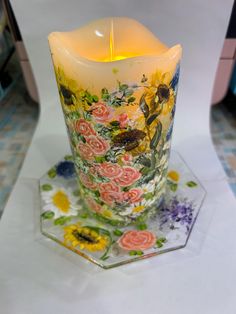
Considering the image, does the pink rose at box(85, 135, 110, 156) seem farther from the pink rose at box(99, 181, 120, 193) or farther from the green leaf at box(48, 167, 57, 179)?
the green leaf at box(48, 167, 57, 179)

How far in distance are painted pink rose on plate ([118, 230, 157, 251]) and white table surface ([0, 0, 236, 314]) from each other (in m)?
0.02

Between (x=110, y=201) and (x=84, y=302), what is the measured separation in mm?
119

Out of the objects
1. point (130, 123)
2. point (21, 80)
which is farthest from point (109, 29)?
point (21, 80)

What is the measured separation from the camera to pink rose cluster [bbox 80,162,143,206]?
38 cm

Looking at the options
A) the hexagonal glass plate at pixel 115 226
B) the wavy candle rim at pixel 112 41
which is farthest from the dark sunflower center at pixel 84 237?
the wavy candle rim at pixel 112 41

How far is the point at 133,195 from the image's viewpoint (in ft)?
1.35

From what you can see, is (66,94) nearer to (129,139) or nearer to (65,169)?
(129,139)

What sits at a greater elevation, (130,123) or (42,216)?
(130,123)

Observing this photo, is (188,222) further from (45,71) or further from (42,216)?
(45,71)

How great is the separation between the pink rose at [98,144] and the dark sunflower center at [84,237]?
5.0 inches

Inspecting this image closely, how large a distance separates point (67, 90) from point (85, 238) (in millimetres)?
195

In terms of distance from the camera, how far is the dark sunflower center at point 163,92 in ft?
1.11

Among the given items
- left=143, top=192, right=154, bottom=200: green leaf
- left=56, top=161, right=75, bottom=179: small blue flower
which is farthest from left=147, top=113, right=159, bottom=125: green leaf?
left=56, top=161, right=75, bottom=179: small blue flower

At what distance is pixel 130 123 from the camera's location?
342 mm
